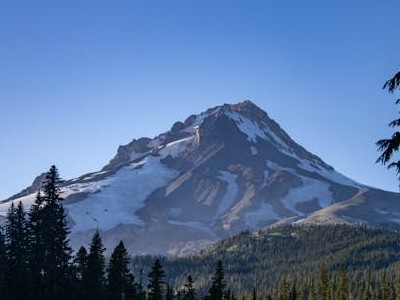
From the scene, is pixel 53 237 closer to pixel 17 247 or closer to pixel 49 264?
pixel 49 264

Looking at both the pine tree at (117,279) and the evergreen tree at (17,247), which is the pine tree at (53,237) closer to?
the evergreen tree at (17,247)

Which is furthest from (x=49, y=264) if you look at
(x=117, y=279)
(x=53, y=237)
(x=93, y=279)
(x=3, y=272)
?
(x=117, y=279)

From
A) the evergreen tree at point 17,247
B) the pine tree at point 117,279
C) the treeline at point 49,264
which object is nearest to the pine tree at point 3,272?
the treeline at point 49,264

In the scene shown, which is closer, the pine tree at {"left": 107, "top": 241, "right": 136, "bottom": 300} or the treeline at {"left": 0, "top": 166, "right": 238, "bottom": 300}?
the treeline at {"left": 0, "top": 166, "right": 238, "bottom": 300}

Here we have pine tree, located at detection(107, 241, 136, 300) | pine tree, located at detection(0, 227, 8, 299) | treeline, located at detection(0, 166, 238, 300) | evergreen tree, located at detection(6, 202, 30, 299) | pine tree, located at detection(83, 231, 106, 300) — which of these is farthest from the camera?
pine tree, located at detection(107, 241, 136, 300)

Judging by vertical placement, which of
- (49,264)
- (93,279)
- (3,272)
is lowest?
(93,279)

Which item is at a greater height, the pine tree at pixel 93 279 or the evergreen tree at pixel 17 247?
the evergreen tree at pixel 17 247

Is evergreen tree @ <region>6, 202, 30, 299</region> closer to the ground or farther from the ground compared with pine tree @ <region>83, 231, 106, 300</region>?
farther from the ground

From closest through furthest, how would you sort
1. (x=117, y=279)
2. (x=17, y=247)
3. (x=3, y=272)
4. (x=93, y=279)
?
1. (x=3, y=272)
2. (x=93, y=279)
3. (x=117, y=279)
4. (x=17, y=247)

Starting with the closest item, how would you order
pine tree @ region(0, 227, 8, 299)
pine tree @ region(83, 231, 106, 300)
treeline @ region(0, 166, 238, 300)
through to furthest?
pine tree @ region(0, 227, 8, 299) < treeline @ region(0, 166, 238, 300) < pine tree @ region(83, 231, 106, 300)

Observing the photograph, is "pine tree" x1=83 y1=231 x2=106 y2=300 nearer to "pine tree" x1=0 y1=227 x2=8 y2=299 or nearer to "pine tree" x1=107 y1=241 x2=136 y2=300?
"pine tree" x1=107 y1=241 x2=136 y2=300

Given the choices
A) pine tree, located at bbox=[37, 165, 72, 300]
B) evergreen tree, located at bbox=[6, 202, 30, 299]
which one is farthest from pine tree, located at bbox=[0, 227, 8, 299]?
pine tree, located at bbox=[37, 165, 72, 300]

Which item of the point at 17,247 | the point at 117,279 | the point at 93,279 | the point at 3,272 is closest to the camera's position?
the point at 3,272

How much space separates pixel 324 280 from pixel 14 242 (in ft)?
358
